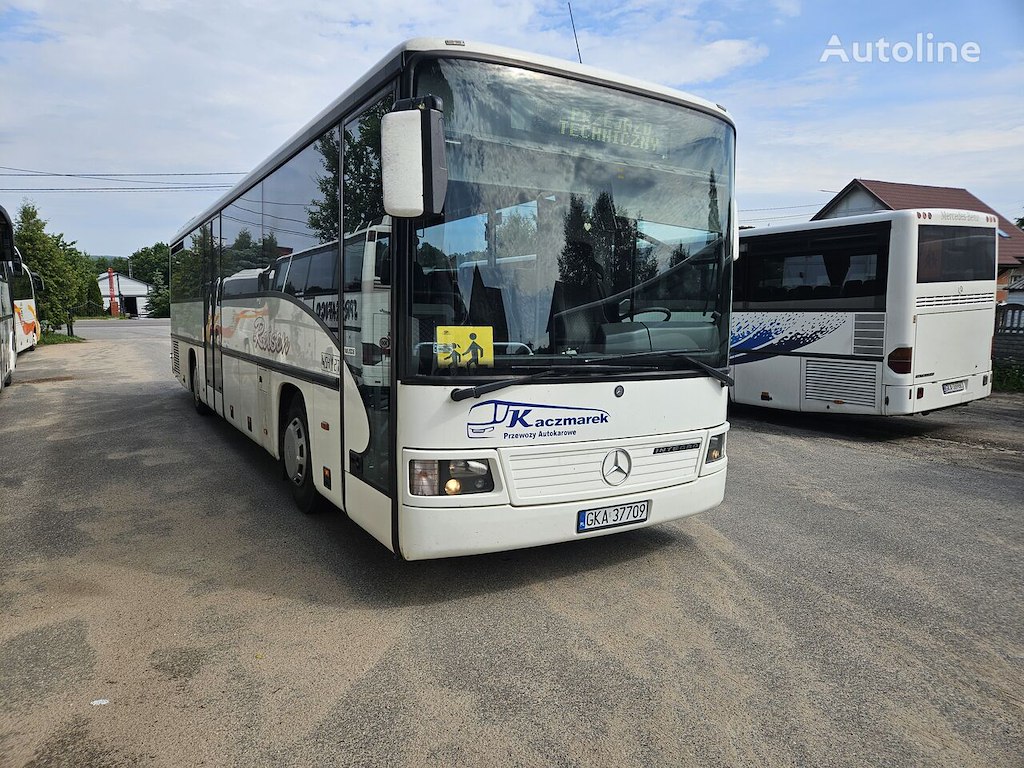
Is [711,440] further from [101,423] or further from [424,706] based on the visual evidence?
[101,423]

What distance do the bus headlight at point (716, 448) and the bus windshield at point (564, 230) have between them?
1.78ft

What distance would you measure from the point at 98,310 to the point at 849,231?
299 ft

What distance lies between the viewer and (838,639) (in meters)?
3.89

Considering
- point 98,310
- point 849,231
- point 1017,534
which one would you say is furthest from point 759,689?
point 98,310

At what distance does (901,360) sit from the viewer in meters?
9.32

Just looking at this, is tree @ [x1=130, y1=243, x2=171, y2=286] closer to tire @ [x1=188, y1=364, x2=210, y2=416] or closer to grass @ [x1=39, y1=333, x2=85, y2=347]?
grass @ [x1=39, y1=333, x2=85, y2=347]

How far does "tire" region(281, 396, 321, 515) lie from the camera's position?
5918mm

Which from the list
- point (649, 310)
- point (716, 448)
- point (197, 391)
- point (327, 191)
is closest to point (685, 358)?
point (649, 310)

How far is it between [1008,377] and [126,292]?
104 meters

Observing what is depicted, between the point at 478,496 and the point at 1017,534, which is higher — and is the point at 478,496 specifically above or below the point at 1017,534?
above

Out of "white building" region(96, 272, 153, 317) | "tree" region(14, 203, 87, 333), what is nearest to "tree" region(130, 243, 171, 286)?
"white building" region(96, 272, 153, 317)

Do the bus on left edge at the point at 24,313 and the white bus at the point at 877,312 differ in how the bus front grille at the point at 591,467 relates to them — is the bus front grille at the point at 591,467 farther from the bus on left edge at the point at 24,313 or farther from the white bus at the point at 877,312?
the bus on left edge at the point at 24,313

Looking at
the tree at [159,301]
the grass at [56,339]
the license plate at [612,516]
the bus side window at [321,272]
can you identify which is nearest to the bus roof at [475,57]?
the bus side window at [321,272]

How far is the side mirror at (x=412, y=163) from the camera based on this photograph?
3717 mm
